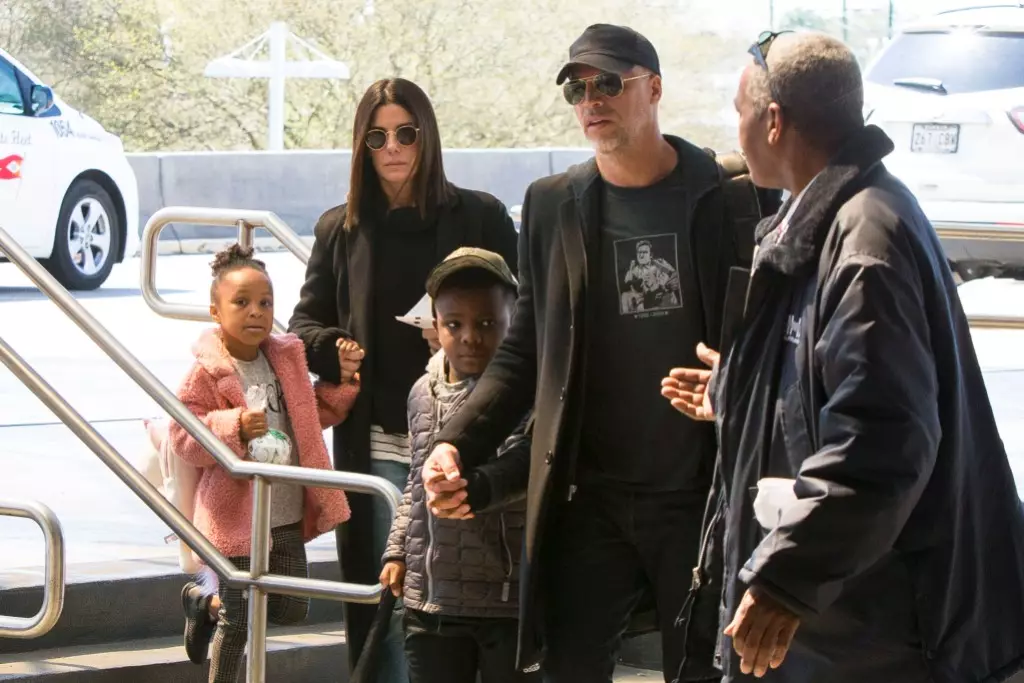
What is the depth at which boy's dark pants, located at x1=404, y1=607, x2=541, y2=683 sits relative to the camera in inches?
157

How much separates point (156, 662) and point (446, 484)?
1609mm

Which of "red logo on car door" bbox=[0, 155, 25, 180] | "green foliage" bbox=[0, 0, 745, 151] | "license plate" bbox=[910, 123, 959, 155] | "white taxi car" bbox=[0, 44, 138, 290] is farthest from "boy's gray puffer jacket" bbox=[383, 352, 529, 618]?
"green foliage" bbox=[0, 0, 745, 151]

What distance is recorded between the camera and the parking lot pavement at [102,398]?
6141mm

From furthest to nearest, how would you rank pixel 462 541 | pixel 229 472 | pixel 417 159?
Result: pixel 417 159 < pixel 229 472 < pixel 462 541

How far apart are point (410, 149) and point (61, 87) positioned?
82.6 ft

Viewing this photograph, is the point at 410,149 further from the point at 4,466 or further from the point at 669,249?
the point at 4,466

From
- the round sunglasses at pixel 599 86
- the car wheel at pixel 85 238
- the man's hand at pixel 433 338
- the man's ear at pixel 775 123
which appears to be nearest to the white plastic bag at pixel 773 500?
the man's ear at pixel 775 123

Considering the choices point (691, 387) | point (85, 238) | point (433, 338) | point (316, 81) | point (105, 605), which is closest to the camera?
point (691, 387)

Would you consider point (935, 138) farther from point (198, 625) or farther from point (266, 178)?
point (266, 178)

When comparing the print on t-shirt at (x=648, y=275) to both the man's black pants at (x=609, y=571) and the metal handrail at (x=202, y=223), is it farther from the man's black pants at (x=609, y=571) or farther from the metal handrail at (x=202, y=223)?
the metal handrail at (x=202, y=223)

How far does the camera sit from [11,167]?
1184cm

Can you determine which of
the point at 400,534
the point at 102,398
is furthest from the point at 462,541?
the point at 102,398

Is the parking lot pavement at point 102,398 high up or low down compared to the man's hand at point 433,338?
down

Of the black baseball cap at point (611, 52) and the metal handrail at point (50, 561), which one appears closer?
the black baseball cap at point (611, 52)
